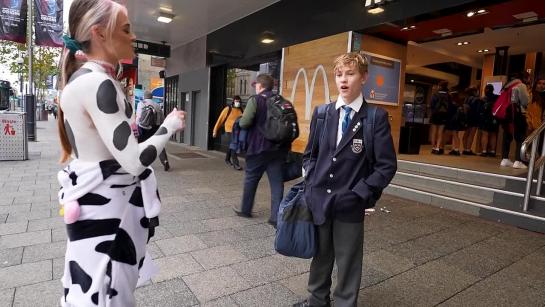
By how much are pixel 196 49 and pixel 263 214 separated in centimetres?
1024

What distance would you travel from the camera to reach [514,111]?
22.7ft

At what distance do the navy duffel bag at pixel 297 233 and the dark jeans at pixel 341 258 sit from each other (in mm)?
100

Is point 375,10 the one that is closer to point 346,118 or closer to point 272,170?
point 272,170

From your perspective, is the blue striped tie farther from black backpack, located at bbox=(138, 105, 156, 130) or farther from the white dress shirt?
black backpack, located at bbox=(138, 105, 156, 130)

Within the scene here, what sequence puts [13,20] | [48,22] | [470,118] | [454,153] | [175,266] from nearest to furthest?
[175,266]
[13,20]
[470,118]
[454,153]
[48,22]

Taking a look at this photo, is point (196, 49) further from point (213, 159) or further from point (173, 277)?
point (173, 277)

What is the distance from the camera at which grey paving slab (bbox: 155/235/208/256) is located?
3.67m

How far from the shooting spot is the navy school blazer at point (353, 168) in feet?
7.23

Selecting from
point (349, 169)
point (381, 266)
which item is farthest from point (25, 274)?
point (381, 266)

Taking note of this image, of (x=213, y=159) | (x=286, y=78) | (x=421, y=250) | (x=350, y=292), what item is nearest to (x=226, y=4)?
(x=286, y=78)

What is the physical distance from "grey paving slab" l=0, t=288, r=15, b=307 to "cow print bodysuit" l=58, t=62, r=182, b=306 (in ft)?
5.20

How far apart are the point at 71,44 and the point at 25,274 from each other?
251 cm

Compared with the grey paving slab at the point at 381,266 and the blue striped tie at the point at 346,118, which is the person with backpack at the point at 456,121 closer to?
the grey paving slab at the point at 381,266

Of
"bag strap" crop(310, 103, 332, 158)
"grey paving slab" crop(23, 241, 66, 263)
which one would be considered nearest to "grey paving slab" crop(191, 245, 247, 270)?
"grey paving slab" crop(23, 241, 66, 263)
